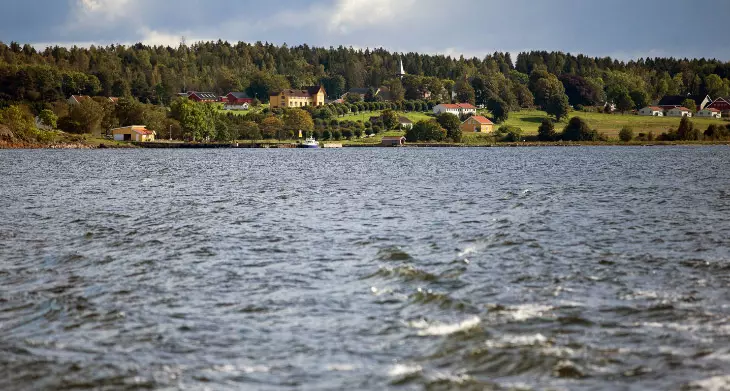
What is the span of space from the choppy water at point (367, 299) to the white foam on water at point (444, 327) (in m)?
0.09

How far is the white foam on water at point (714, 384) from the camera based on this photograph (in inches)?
627

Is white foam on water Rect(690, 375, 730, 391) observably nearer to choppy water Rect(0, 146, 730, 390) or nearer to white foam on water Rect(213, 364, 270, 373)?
choppy water Rect(0, 146, 730, 390)

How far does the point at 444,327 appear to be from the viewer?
2077 centimetres

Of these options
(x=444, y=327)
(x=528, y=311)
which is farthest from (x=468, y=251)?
(x=444, y=327)

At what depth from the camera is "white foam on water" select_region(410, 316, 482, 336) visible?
66.5ft

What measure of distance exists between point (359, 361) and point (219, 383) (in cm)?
316

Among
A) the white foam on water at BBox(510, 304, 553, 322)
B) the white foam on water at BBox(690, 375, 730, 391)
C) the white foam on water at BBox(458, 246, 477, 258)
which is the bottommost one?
the white foam on water at BBox(690, 375, 730, 391)

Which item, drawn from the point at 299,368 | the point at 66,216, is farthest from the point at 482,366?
the point at 66,216

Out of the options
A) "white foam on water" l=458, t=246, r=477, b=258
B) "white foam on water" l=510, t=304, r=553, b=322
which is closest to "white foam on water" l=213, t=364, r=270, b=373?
"white foam on water" l=510, t=304, r=553, b=322

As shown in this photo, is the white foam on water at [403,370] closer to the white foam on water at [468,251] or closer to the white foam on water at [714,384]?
the white foam on water at [714,384]

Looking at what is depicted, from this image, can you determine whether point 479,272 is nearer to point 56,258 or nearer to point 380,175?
point 56,258

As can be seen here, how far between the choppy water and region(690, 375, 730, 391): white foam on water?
63 millimetres

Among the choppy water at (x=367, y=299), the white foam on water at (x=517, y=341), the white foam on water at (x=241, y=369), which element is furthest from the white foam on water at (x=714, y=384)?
the white foam on water at (x=241, y=369)

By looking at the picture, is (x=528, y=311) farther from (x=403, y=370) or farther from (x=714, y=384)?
(x=714, y=384)
